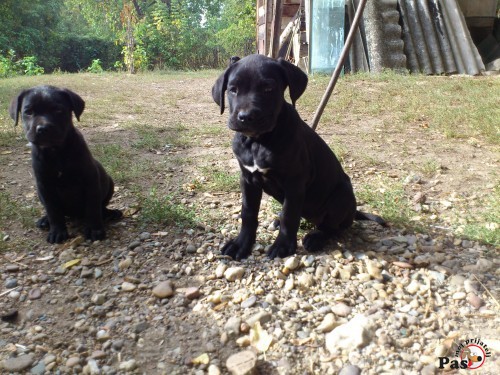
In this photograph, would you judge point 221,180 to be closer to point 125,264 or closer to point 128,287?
point 125,264

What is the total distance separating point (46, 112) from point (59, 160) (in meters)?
0.40

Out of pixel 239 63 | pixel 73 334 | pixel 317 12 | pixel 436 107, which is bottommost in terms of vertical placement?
pixel 73 334

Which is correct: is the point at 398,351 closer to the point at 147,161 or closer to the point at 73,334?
the point at 73,334

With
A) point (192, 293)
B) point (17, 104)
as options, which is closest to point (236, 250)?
point (192, 293)

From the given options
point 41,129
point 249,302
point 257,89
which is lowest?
point 249,302

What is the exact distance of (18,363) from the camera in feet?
8.23

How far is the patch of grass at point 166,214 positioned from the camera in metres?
4.17

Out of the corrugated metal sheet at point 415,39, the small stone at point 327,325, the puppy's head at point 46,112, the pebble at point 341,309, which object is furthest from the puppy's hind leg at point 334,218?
the corrugated metal sheet at point 415,39

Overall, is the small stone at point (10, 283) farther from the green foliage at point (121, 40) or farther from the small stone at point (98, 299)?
the green foliage at point (121, 40)

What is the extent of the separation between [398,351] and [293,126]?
1.64 metres

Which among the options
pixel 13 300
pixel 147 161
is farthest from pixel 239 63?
pixel 147 161

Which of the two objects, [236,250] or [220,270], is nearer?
[220,270]

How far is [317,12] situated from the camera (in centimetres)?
1135

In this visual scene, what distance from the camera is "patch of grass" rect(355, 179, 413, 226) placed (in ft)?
13.9
